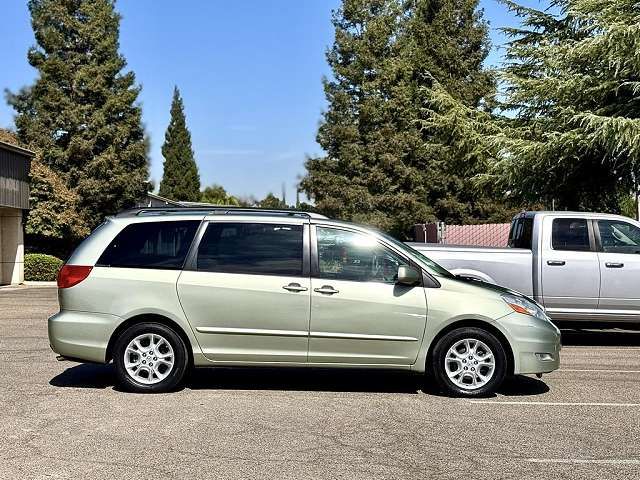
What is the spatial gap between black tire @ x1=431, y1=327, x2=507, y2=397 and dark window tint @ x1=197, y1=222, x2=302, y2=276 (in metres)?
1.60

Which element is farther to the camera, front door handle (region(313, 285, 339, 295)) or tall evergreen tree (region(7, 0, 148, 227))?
tall evergreen tree (region(7, 0, 148, 227))

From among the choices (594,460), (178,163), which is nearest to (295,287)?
(594,460)

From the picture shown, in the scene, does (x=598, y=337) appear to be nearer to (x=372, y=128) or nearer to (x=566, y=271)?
(x=566, y=271)

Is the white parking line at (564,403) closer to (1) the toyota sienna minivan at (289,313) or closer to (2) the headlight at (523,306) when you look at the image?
(1) the toyota sienna minivan at (289,313)

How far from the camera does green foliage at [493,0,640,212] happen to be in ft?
54.3

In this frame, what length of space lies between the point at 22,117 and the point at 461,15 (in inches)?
955

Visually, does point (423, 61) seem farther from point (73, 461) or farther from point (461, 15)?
point (73, 461)

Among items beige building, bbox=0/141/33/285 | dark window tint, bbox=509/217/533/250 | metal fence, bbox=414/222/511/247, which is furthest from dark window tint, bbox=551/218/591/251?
beige building, bbox=0/141/33/285

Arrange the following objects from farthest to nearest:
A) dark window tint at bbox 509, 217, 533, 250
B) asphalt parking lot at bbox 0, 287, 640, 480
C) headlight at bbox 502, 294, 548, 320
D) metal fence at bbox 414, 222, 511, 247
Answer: metal fence at bbox 414, 222, 511, 247
dark window tint at bbox 509, 217, 533, 250
headlight at bbox 502, 294, 548, 320
asphalt parking lot at bbox 0, 287, 640, 480

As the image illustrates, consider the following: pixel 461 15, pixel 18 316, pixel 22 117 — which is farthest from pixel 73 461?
pixel 461 15

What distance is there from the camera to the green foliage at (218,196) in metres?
94.4

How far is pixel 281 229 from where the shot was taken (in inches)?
312

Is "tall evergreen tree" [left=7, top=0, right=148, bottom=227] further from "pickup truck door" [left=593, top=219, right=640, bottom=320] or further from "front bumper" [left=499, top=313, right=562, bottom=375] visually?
"front bumper" [left=499, top=313, right=562, bottom=375]

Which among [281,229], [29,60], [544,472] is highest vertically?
[29,60]
